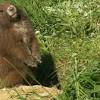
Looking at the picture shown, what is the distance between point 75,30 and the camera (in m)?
6.86

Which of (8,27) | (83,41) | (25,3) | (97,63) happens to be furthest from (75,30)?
(97,63)

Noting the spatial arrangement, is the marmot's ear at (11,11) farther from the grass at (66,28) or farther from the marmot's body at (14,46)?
the grass at (66,28)

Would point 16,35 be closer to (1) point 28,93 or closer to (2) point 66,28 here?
(1) point 28,93

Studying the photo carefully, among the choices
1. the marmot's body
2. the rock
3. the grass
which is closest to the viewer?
the rock

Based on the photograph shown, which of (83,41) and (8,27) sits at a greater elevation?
(8,27)

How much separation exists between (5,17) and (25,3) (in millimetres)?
1570

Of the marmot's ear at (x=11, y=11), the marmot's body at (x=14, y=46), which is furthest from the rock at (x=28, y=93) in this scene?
the marmot's ear at (x=11, y=11)

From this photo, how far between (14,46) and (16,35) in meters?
0.13

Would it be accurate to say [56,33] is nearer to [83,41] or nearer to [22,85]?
[83,41]

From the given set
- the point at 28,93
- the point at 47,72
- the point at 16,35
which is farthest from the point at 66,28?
the point at 28,93

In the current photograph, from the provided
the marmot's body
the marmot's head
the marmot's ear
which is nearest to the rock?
the marmot's body

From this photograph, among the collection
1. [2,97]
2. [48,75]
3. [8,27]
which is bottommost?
[48,75]

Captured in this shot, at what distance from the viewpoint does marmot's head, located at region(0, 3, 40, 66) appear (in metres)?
5.57

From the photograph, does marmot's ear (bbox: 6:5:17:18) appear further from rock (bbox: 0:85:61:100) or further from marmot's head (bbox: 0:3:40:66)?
rock (bbox: 0:85:61:100)
